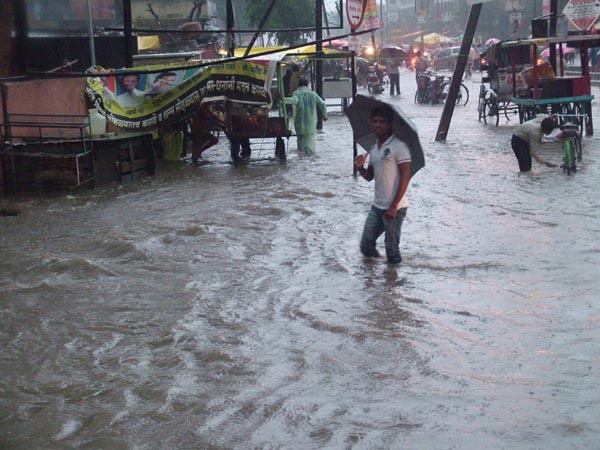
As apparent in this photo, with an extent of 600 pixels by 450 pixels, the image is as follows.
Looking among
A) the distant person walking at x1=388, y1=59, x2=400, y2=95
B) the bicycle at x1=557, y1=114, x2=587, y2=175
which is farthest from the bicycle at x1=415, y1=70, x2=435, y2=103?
the bicycle at x1=557, y1=114, x2=587, y2=175

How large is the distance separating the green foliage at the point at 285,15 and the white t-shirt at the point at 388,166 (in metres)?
31.4

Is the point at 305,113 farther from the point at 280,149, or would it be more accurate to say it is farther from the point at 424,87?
the point at 424,87

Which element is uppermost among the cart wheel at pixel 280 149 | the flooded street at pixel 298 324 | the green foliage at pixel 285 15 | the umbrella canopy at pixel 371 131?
the green foliage at pixel 285 15

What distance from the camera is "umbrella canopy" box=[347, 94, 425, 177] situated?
8.38m

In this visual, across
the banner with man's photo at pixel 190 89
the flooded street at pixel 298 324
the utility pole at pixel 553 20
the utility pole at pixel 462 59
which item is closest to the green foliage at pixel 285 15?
the utility pole at pixel 553 20

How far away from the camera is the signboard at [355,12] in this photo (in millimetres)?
13695

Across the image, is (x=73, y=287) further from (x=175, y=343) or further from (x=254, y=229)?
(x=254, y=229)

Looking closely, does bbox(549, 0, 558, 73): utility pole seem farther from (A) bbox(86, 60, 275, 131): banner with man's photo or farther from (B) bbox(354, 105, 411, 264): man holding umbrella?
(B) bbox(354, 105, 411, 264): man holding umbrella

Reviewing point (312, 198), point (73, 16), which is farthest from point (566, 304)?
point (73, 16)

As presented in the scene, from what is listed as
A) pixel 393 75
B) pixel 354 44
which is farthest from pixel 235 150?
pixel 393 75

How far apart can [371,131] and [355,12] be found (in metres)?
5.40

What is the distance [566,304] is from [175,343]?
3.12 m

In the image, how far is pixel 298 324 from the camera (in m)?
7.16

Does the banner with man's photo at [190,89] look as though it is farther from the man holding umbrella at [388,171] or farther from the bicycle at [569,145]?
the man holding umbrella at [388,171]
